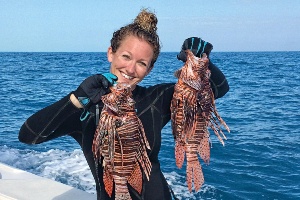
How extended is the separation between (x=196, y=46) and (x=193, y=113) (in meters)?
0.59

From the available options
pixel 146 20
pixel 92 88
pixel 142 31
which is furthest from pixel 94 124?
pixel 146 20

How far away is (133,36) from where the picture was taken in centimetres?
321

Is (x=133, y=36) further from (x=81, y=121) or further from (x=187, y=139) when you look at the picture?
(x=187, y=139)

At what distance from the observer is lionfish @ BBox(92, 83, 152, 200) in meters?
2.94

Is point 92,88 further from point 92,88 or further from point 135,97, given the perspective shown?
point 135,97

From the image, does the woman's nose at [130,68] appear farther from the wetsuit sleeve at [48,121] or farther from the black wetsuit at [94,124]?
the wetsuit sleeve at [48,121]

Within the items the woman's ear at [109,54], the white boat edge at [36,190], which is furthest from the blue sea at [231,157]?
the woman's ear at [109,54]

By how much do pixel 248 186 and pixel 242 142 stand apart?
3300mm

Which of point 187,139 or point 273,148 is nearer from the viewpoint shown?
point 187,139

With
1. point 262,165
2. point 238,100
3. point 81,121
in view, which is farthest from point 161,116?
point 238,100

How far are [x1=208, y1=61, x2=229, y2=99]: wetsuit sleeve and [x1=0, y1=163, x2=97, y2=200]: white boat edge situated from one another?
1988 millimetres

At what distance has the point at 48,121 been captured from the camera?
2904 mm

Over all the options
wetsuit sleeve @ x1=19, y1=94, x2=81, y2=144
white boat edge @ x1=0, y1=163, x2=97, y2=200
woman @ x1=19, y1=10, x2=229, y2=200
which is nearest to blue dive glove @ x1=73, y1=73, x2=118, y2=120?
woman @ x1=19, y1=10, x2=229, y2=200

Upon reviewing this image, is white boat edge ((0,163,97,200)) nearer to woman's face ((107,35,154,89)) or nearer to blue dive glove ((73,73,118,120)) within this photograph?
woman's face ((107,35,154,89))
